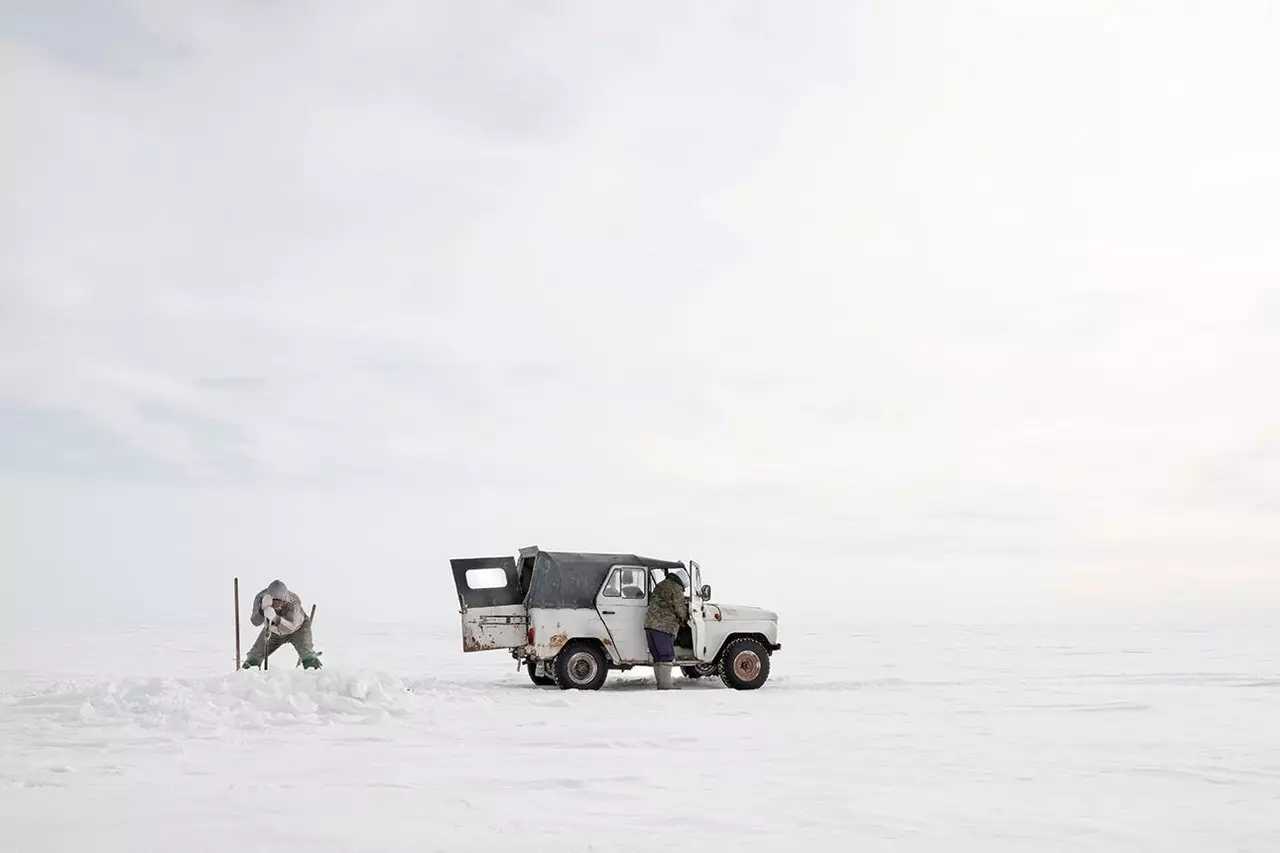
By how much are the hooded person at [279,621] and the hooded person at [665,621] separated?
205 inches

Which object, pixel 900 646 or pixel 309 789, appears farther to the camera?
pixel 900 646

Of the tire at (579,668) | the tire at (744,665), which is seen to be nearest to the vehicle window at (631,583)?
the tire at (579,668)

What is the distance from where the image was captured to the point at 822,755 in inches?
445

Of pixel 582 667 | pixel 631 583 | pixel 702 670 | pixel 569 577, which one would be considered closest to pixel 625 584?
pixel 631 583

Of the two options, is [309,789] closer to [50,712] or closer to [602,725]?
[602,725]

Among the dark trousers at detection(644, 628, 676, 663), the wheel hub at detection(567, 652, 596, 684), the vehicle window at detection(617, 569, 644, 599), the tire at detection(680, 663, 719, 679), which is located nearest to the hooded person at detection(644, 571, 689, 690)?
the dark trousers at detection(644, 628, 676, 663)

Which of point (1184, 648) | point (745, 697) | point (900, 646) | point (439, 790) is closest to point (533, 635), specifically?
point (745, 697)

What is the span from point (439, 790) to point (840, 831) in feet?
10.7

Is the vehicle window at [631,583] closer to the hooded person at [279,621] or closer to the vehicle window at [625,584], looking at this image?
the vehicle window at [625,584]

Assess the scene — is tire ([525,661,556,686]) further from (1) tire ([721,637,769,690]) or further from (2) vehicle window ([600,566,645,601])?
(1) tire ([721,637,769,690])

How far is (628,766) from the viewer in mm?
10516

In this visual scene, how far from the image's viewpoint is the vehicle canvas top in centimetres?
1884

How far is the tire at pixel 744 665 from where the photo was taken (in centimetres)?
1895

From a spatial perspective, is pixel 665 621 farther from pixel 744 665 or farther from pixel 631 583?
pixel 744 665
